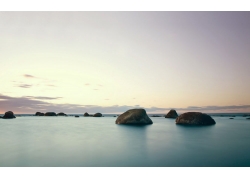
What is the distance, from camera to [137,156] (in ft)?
30.4

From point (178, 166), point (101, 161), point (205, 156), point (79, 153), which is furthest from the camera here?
point (79, 153)

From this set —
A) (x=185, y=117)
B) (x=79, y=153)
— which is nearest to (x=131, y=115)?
(x=185, y=117)

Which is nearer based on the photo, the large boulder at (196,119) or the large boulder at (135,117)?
the large boulder at (196,119)

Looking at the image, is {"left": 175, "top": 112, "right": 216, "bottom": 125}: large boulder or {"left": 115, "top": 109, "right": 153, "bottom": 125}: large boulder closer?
{"left": 175, "top": 112, "right": 216, "bottom": 125}: large boulder

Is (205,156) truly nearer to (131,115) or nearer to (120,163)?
(120,163)

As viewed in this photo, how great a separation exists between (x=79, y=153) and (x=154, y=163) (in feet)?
13.9

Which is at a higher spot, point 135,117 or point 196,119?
point 135,117

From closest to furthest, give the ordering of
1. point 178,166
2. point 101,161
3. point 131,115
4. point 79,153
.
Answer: point 178,166
point 101,161
point 79,153
point 131,115

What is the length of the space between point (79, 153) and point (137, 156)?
10.6ft

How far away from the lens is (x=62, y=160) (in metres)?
8.53

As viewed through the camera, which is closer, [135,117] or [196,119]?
[196,119]

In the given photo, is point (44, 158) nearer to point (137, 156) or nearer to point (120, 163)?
point (120, 163)

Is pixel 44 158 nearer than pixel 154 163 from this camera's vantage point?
No

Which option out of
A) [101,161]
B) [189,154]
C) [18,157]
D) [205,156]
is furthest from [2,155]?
[205,156]
